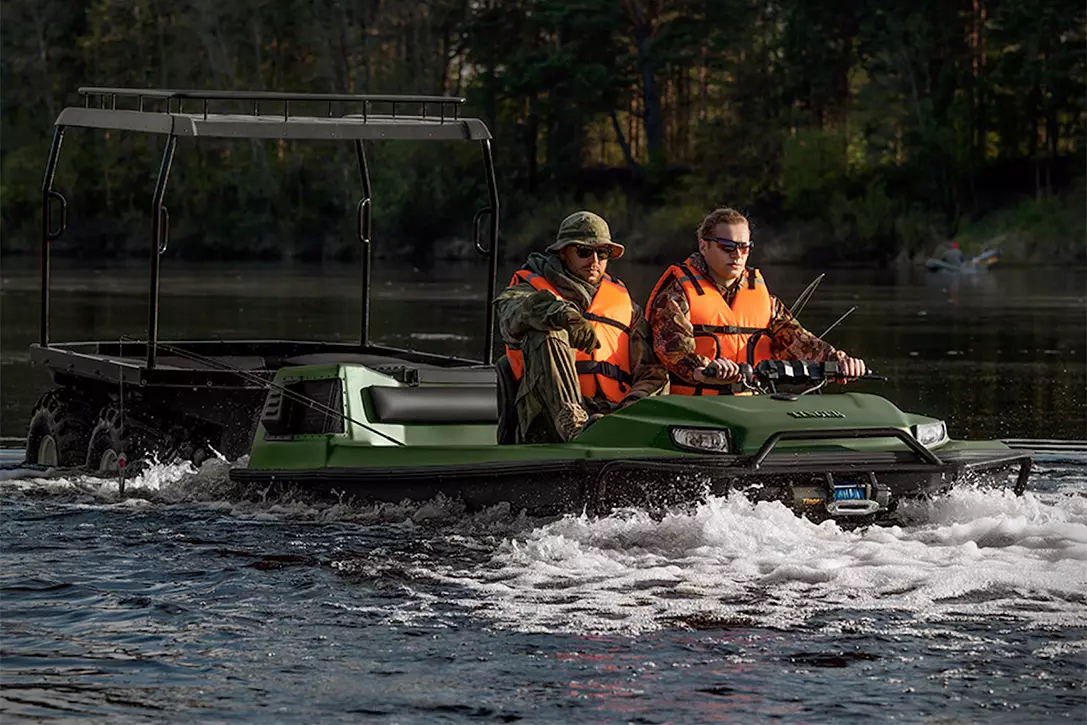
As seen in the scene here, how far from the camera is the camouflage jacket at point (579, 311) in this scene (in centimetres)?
1062

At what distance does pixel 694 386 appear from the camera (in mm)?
10914

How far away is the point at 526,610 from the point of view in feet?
28.2

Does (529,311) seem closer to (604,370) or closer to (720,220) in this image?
(604,370)

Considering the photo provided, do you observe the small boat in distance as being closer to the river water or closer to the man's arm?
the river water

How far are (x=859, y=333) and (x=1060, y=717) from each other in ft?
69.4

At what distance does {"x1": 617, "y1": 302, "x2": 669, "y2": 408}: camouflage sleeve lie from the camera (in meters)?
10.8

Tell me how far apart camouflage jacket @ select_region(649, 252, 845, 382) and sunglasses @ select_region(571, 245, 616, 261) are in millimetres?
330

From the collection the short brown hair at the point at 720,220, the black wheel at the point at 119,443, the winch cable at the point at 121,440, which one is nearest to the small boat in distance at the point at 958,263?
the black wheel at the point at 119,443

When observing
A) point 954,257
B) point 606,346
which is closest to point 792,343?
point 606,346

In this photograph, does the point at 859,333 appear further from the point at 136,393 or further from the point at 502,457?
the point at 502,457

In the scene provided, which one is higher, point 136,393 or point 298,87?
point 298,87

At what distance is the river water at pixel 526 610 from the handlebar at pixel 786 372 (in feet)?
2.94

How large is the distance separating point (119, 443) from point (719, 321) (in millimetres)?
3934

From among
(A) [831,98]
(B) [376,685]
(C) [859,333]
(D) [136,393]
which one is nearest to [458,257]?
(A) [831,98]
